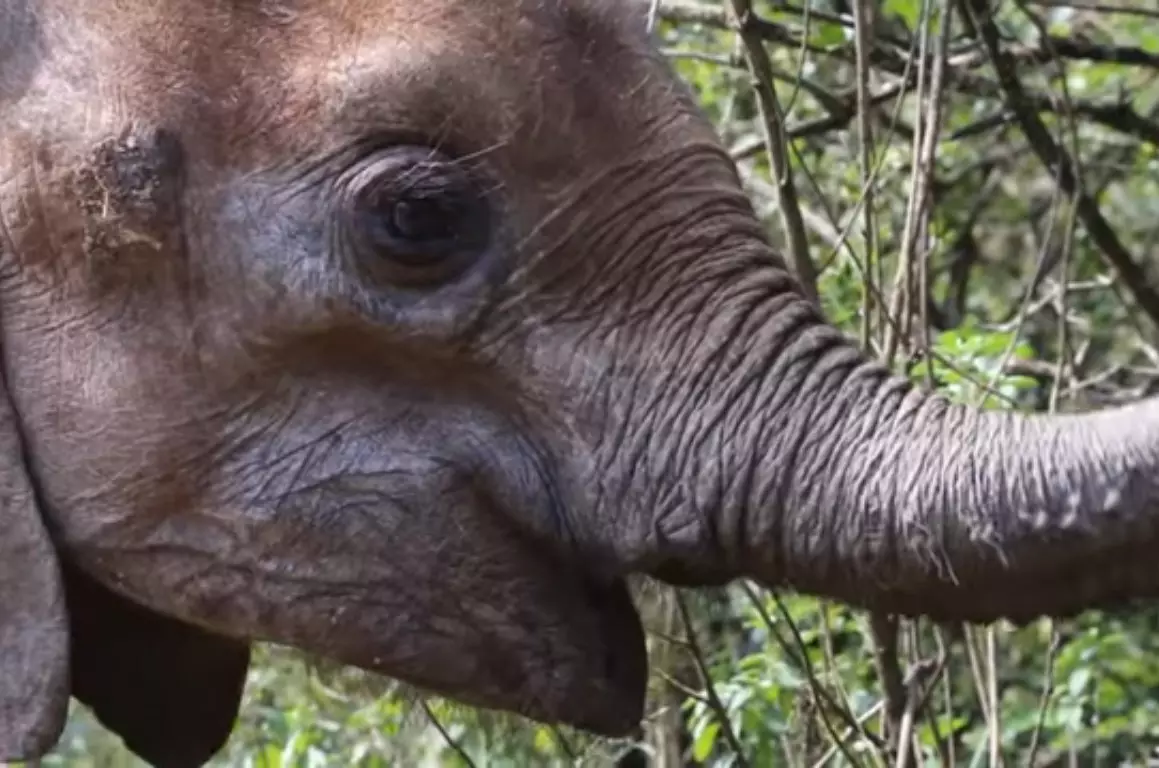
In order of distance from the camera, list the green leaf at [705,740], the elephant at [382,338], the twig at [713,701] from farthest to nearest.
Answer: the green leaf at [705,740], the twig at [713,701], the elephant at [382,338]

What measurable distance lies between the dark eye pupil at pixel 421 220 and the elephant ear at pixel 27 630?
0.43 m

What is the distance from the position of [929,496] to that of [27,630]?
2.82 ft

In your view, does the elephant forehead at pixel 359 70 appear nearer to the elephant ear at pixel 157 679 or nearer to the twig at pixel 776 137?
the elephant ear at pixel 157 679

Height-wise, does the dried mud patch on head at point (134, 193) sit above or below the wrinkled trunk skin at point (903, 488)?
above

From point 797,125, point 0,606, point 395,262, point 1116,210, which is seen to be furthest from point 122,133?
point 1116,210

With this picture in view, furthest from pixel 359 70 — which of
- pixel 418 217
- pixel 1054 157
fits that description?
pixel 1054 157

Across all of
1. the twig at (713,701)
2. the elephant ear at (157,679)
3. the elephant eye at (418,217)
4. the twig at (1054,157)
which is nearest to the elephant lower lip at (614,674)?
the elephant eye at (418,217)

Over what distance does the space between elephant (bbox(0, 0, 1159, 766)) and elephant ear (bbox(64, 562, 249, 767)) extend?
0.20 meters

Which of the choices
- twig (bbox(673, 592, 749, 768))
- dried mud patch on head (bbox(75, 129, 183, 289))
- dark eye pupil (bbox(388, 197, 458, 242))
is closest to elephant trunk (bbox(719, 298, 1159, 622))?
dark eye pupil (bbox(388, 197, 458, 242))

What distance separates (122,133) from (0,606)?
451 mm

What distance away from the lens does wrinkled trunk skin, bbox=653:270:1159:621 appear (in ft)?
5.93

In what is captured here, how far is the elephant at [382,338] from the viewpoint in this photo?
212 cm

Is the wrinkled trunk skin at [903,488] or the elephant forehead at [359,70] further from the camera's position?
the elephant forehead at [359,70]

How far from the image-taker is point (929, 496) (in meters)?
1.91
